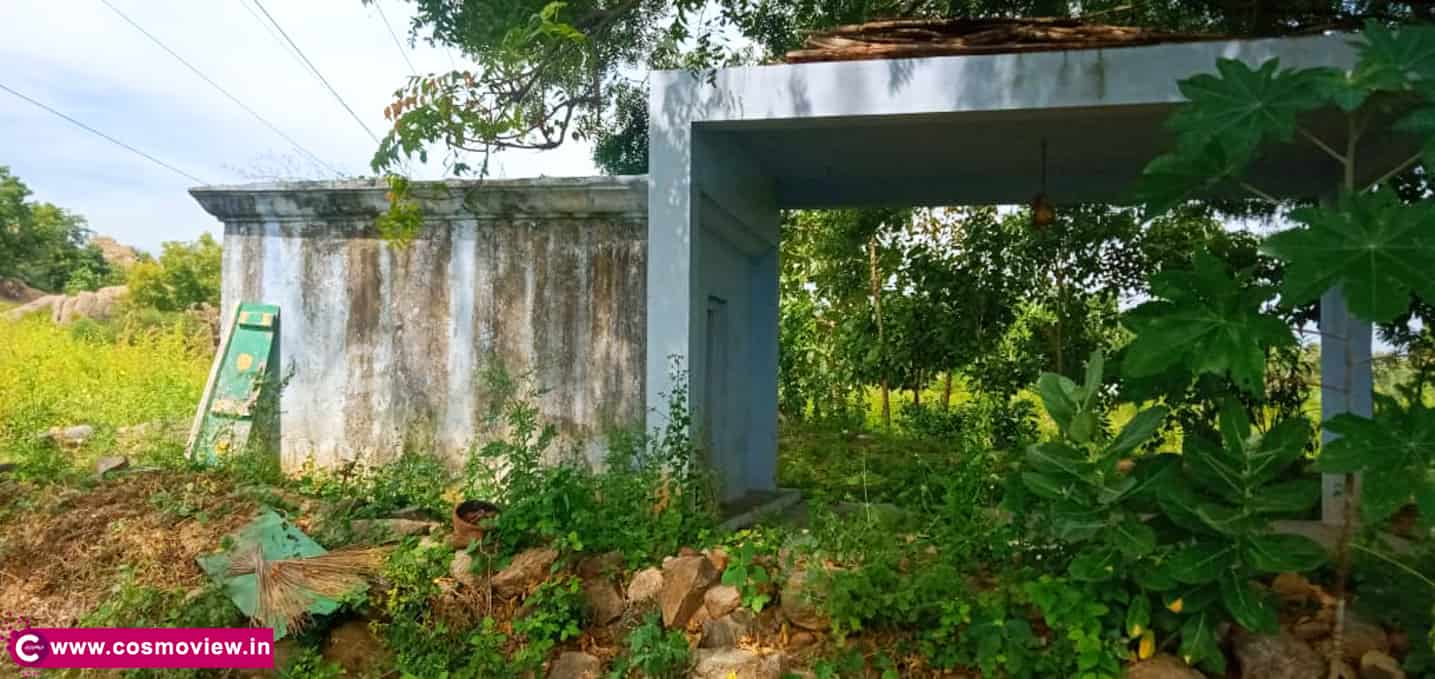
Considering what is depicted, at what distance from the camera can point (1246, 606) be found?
3.07 metres

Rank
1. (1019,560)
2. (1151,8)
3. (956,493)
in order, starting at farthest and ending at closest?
(1151,8) < (956,493) < (1019,560)

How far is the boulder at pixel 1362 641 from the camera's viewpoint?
3340mm

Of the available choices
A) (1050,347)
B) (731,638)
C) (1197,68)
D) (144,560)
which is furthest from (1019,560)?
(1050,347)

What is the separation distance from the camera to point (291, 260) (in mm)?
6332

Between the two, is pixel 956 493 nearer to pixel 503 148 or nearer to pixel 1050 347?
pixel 503 148

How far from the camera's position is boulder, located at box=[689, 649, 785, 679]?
11.7 feet

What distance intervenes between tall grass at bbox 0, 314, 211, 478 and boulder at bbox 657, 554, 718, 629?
434 cm

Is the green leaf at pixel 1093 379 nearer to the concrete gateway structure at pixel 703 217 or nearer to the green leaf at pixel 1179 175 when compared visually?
the green leaf at pixel 1179 175

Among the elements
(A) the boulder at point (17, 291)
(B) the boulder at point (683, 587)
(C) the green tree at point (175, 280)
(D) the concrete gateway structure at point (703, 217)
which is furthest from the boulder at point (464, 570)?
(A) the boulder at point (17, 291)

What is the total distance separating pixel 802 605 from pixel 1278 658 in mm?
1735

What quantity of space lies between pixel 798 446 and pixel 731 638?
600cm

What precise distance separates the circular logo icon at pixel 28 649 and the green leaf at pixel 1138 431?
4616 millimetres

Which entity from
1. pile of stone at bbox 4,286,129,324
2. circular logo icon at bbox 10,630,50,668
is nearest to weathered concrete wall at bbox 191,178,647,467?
circular logo icon at bbox 10,630,50,668

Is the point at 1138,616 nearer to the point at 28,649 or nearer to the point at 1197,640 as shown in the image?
the point at 1197,640
